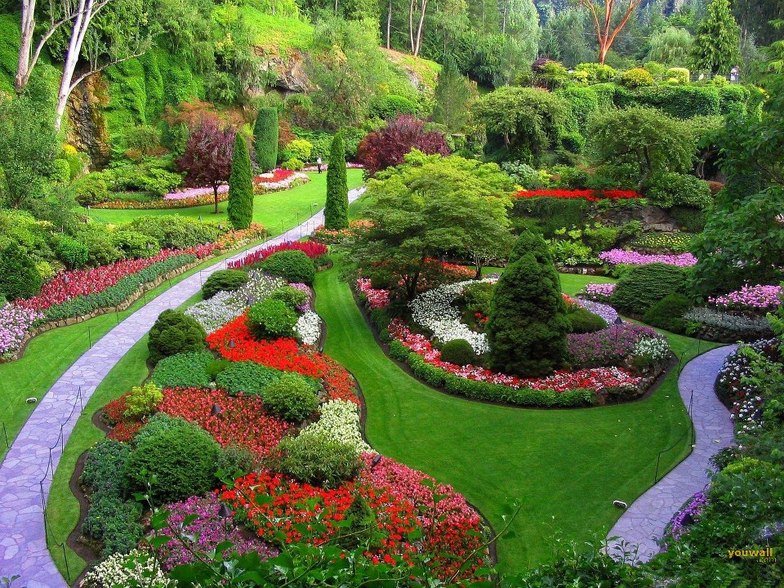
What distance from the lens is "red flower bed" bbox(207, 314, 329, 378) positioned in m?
13.7

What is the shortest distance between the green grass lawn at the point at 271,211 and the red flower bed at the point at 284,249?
Answer: 156 inches

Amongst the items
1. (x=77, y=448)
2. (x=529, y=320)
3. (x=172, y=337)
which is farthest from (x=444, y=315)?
(x=77, y=448)

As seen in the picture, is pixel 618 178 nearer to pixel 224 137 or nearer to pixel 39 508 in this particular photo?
pixel 224 137

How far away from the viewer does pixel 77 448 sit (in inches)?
436

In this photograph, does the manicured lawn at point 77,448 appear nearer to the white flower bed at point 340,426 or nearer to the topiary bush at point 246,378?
the topiary bush at point 246,378

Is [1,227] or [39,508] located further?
[1,227]

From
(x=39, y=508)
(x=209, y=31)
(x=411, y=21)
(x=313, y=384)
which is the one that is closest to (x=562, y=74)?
(x=209, y=31)

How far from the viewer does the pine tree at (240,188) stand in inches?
965

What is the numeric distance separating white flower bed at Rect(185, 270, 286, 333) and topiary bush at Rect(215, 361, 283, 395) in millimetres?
3000

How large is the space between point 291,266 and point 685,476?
1208 cm

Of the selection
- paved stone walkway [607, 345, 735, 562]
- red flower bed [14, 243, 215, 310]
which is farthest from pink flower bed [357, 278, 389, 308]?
paved stone walkway [607, 345, 735, 562]

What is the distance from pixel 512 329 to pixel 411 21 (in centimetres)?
5341

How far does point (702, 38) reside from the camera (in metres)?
43.0

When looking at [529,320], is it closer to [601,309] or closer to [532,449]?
[532,449]
